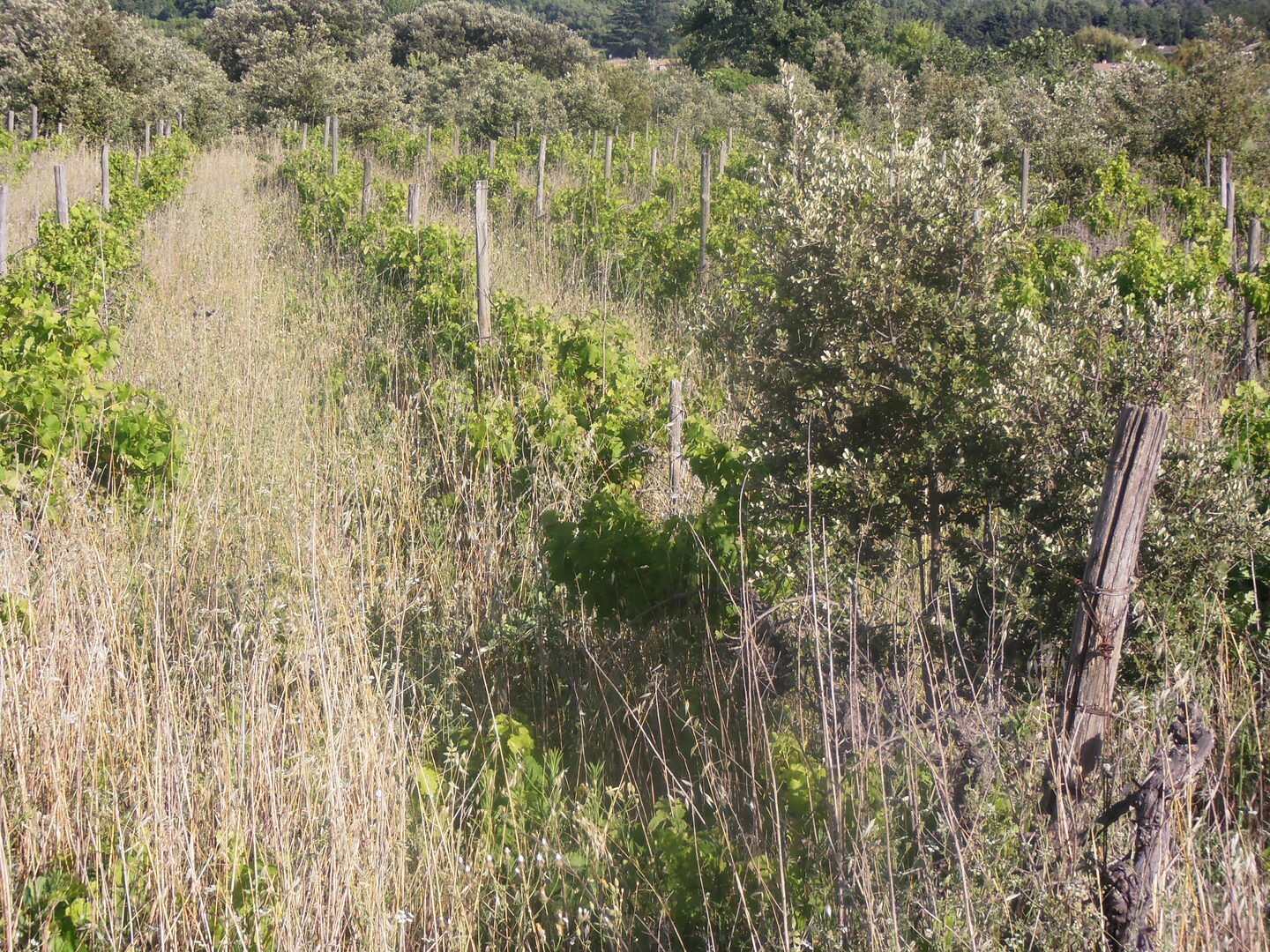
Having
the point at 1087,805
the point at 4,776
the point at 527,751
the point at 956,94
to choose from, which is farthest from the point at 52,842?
the point at 956,94

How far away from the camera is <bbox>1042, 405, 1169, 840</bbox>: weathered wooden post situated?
231 centimetres

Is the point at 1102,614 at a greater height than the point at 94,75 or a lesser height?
lesser

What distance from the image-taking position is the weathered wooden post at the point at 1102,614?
91.0 inches

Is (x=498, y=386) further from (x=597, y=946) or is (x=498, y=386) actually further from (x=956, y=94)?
(x=956, y=94)

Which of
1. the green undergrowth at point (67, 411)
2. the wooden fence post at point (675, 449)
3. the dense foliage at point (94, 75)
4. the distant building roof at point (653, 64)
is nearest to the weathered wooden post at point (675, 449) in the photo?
the wooden fence post at point (675, 449)

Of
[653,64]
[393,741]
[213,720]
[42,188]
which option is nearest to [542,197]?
[42,188]

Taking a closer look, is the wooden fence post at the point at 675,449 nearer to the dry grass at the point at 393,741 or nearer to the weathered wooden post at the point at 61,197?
the dry grass at the point at 393,741

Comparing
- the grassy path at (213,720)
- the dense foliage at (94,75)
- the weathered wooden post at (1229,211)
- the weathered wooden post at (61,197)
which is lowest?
the grassy path at (213,720)

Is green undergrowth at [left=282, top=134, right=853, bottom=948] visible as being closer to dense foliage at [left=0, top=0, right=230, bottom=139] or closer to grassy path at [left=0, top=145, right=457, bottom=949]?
grassy path at [left=0, top=145, right=457, bottom=949]

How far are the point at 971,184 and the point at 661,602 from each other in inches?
67.8

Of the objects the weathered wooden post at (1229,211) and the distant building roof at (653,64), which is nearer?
the weathered wooden post at (1229,211)

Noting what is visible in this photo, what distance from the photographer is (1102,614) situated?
8.04 ft

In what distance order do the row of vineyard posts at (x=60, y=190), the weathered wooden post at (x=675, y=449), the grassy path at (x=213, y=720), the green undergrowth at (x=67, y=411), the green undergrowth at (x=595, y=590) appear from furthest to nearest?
the row of vineyard posts at (x=60, y=190) < the green undergrowth at (x=67, y=411) < the weathered wooden post at (x=675, y=449) < the green undergrowth at (x=595, y=590) < the grassy path at (x=213, y=720)

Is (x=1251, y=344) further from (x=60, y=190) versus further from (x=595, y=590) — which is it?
(x=60, y=190)
